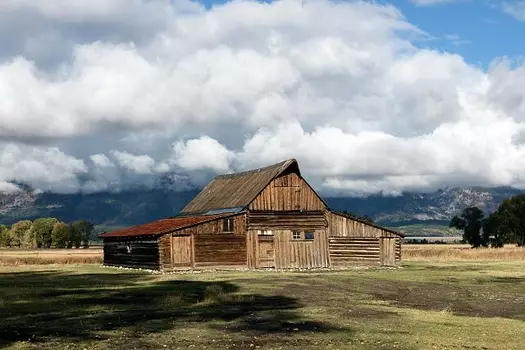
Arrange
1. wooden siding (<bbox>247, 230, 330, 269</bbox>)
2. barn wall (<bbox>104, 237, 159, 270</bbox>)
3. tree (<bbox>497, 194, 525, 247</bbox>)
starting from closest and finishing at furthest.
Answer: barn wall (<bbox>104, 237, 159, 270</bbox>), wooden siding (<bbox>247, 230, 330, 269</bbox>), tree (<bbox>497, 194, 525, 247</bbox>)

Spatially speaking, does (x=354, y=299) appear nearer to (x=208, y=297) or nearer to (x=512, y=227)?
(x=208, y=297)

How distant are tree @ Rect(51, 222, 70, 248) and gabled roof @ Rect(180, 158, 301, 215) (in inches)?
5135

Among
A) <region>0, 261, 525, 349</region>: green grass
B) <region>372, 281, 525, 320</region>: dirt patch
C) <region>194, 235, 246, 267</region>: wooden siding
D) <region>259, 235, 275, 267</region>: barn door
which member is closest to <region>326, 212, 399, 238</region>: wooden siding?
<region>259, 235, 275, 267</region>: barn door

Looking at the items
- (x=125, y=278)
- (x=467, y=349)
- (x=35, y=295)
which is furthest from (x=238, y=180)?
(x=467, y=349)

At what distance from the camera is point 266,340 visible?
20.8 meters

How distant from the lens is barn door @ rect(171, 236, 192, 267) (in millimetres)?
55656

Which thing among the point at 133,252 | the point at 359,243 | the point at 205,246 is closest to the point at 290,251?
the point at 359,243

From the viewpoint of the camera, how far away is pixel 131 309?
2853 centimetres

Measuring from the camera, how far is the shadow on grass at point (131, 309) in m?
22.8

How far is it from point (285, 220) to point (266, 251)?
330cm

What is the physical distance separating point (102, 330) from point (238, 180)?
47042 mm

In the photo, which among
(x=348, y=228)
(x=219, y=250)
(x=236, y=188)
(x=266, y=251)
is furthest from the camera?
(x=236, y=188)

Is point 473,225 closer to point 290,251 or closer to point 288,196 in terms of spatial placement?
point 288,196

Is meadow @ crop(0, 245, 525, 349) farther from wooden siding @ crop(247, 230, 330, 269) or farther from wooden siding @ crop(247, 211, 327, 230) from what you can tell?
wooden siding @ crop(247, 211, 327, 230)
